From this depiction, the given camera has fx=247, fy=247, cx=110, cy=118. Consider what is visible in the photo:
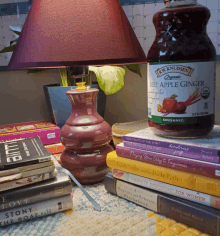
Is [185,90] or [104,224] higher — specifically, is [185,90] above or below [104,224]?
above

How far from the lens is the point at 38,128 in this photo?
3.01 ft

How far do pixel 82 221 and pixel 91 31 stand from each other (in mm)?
403

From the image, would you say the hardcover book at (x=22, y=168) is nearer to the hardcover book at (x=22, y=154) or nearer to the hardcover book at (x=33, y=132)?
the hardcover book at (x=22, y=154)

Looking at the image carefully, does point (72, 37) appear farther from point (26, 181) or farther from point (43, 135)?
point (43, 135)

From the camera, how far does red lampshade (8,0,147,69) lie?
1.77 feet

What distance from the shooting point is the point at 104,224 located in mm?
475

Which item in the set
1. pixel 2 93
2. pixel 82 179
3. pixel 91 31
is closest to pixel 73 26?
pixel 91 31

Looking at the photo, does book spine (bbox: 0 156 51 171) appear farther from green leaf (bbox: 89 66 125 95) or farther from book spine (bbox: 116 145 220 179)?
green leaf (bbox: 89 66 125 95)

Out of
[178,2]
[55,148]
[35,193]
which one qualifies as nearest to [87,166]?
[35,193]

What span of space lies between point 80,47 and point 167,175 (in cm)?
33

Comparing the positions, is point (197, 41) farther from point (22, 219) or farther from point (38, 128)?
point (38, 128)

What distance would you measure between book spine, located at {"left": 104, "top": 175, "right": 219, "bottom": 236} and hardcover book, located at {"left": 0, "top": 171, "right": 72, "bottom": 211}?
0.12 m

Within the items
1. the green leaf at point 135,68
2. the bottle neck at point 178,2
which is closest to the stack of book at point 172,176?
the bottle neck at point 178,2

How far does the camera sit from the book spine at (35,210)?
1.60 ft
